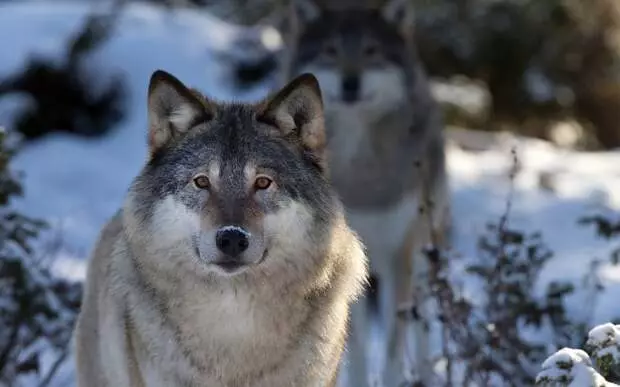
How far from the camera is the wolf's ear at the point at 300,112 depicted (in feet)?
13.1

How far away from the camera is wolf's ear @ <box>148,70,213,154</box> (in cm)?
398

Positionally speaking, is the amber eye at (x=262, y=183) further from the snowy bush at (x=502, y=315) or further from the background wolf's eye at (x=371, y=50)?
the background wolf's eye at (x=371, y=50)

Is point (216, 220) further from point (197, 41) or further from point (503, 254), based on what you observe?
point (197, 41)

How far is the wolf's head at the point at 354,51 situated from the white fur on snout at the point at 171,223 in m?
3.21

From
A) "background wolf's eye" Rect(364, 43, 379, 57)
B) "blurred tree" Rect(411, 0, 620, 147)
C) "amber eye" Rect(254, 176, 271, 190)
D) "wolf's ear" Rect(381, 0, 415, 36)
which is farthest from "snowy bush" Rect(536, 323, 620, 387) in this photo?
"blurred tree" Rect(411, 0, 620, 147)

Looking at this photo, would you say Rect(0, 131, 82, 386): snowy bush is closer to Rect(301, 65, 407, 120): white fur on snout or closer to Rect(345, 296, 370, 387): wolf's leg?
Rect(345, 296, 370, 387): wolf's leg

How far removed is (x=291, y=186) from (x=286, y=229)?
15cm

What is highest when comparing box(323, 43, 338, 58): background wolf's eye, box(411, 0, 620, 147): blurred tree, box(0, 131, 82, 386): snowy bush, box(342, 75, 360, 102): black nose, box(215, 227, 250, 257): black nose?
box(215, 227, 250, 257): black nose

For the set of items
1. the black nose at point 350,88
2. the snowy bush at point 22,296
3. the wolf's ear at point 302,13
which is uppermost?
the wolf's ear at point 302,13

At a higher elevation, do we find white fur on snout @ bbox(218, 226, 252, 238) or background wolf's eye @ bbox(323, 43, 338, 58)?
white fur on snout @ bbox(218, 226, 252, 238)

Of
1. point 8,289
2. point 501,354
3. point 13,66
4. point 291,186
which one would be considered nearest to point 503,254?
point 501,354

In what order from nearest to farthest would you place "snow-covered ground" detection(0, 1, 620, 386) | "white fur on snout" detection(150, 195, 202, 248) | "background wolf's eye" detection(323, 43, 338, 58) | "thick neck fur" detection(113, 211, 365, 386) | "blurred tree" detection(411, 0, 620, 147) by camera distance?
"white fur on snout" detection(150, 195, 202, 248) < "thick neck fur" detection(113, 211, 365, 386) < "background wolf's eye" detection(323, 43, 338, 58) < "snow-covered ground" detection(0, 1, 620, 386) < "blurred tree" detection(411, 0, 620, 147)

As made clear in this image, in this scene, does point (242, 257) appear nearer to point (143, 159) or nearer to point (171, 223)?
point (171, 223)

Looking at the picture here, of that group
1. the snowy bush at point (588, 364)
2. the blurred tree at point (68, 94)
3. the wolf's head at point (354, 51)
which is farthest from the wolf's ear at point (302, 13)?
the snowy bush at point (588, 364)
